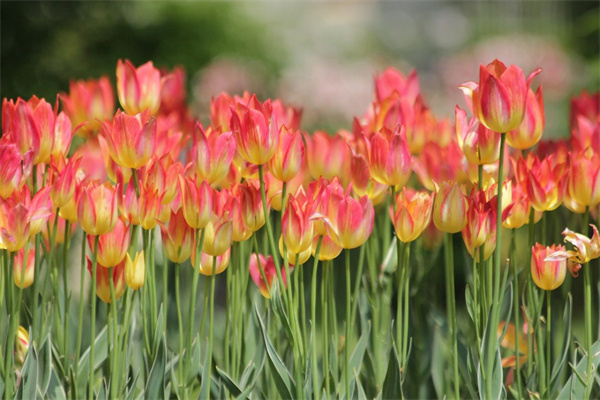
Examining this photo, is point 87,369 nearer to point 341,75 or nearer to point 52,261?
point 52,261

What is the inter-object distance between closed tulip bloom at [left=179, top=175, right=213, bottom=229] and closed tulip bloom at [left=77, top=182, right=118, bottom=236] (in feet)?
0.41

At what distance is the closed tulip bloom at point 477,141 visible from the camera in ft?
4.31

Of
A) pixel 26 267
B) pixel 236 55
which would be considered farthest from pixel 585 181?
pixel 236 55

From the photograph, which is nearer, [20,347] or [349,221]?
[349,221]

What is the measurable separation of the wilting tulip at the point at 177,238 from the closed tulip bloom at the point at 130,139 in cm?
11

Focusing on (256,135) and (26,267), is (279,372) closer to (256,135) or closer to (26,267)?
(256,135)

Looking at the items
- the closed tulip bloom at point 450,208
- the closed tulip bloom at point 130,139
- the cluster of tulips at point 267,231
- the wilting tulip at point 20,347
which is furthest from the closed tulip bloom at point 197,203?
the wilting tulip at point 20,347

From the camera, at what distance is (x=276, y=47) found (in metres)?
8.12

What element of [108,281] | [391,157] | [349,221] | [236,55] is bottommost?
[108,281]

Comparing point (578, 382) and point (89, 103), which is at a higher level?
point (89, 103)

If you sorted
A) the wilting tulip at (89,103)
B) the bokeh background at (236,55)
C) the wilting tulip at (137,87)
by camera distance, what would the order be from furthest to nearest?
1. the bokeh background at (236,55)
2. the wilting tulip at (89,103)
3. the wilting tulip at (137,87)

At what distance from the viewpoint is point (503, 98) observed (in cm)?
118

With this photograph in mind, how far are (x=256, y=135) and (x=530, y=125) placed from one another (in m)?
0.47

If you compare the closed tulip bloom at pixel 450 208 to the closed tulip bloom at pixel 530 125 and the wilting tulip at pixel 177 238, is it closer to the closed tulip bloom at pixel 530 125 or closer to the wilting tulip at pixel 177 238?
the closed tulip bloom at pixel 530 125
